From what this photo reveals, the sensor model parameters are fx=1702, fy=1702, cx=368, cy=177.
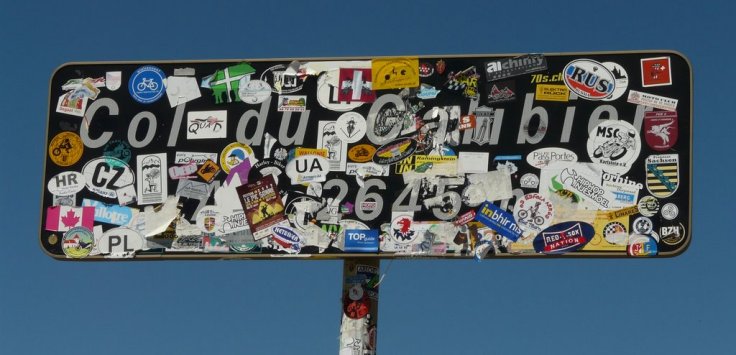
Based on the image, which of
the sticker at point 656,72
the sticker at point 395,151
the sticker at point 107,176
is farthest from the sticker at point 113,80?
the sticker at point 656,72

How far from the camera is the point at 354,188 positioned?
16719 millimetres

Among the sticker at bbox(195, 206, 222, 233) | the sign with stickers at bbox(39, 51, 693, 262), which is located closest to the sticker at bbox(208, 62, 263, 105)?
the sign with stickers at bbox(39, 51, 693, 262)

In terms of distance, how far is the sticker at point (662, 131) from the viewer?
53.5 feet

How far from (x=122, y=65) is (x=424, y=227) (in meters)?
3.67

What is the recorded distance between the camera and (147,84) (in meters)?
17.5

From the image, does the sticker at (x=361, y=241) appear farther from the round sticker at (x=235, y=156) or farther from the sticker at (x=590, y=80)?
the sticker at (x=590, y=80)

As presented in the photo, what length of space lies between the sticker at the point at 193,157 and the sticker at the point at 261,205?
456mm

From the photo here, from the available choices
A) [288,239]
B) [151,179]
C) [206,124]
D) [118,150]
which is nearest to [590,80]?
[288,239]

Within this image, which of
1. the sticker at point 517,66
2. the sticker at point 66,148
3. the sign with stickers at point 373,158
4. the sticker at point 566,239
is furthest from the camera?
the sticker at point 66,148

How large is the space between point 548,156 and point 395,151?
4.96ft

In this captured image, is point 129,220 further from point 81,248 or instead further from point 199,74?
point 199,74

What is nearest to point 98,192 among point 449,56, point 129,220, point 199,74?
point 129,220

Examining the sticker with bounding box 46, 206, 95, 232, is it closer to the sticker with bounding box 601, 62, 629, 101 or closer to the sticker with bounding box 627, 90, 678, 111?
the sticker with bounding box 601, 62, 629, 101

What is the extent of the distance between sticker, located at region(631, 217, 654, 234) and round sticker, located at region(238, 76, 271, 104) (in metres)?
3.91
